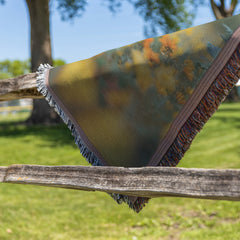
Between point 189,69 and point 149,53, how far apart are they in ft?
0.79

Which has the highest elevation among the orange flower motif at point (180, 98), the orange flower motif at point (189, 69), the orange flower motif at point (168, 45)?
the orange flower motif at point (168, 45)

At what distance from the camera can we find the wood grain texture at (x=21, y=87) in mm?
2166

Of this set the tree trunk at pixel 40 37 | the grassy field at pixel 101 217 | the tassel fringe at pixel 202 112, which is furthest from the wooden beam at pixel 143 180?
the tree trunk at pixel 40 37

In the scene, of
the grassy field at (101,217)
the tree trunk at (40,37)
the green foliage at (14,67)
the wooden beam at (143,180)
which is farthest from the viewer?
the green foliage at (14,67)

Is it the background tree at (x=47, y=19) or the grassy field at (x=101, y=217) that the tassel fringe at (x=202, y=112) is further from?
the background tree at (x=47, y=19)

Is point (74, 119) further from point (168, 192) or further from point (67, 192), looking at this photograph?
point (67, 192)

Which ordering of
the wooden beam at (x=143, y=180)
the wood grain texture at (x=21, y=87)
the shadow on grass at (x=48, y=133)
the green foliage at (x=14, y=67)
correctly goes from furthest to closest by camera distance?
the green foliage at (x=14, y=67) < the shadow on grass at (x=48, y=133) < the wood grain texture at (x=21, y=87) < the wooden beam at (x=143, y=180)

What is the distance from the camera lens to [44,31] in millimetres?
11570

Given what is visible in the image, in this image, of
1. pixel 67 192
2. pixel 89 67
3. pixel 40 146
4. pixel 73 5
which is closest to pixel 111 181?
pixel 89 67

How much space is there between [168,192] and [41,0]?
11.3 m

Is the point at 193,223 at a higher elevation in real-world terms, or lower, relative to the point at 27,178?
lower

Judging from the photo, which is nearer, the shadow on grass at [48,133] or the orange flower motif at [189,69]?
the orange flower motif at [189,69]

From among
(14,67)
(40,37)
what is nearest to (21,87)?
(40,37)

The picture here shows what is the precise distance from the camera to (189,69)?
5.63 ft
